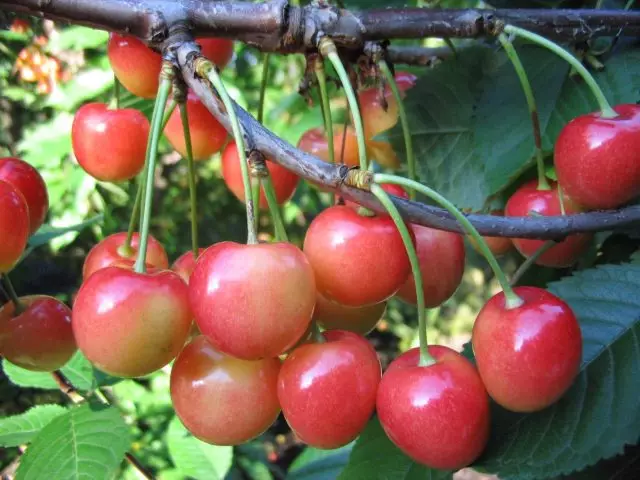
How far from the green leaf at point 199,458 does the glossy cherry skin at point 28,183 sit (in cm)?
80

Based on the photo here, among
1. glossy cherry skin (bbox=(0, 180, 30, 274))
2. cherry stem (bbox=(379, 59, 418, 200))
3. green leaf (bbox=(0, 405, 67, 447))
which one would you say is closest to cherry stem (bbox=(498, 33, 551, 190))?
cherry stem (bbox=(379, 59, 418, 200))

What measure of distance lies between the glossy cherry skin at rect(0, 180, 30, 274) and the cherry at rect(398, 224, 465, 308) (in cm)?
50

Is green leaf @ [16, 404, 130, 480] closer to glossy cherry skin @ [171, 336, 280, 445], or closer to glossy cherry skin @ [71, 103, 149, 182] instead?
glossy cherry skin @ [171, 336, 280, 445]

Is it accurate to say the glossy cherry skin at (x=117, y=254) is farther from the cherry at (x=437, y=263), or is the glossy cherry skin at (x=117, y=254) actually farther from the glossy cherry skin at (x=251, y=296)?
the cherry at (x=437, y=263)

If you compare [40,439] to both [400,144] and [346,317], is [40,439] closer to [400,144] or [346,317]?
[346,317]

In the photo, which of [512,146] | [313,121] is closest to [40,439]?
[512,146]

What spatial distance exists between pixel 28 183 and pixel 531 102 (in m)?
0.76

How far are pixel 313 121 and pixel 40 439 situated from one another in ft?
3.85

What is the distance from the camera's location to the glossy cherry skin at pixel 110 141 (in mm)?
1086

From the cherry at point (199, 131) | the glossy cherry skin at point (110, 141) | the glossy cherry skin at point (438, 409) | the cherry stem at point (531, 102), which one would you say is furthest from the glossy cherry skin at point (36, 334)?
the cherry stem at point (531, 102)

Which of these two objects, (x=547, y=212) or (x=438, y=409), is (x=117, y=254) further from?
(x=547, y=212)

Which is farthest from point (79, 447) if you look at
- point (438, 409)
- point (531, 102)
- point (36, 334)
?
point (531, 102)

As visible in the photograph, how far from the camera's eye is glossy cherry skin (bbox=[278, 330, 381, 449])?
0.77 m

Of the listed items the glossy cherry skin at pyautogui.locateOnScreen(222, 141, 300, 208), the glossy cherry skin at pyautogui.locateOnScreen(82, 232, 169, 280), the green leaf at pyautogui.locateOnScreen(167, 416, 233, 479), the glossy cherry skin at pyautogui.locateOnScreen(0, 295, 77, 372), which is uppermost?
the glossy cherry skin at pyautogui.locateOnScreen(222, 141, 300, 208)
